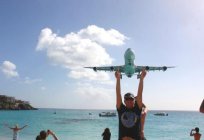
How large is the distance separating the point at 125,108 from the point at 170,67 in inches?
2271

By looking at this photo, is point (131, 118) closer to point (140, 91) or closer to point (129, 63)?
point (140, 91)

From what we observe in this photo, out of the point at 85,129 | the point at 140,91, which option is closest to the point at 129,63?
the point at 85,129

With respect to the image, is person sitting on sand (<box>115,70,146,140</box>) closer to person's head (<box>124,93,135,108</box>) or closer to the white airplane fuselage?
person's head (<box>124,93,135,108</box>)

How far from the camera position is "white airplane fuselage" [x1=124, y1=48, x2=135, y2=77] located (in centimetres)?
5212

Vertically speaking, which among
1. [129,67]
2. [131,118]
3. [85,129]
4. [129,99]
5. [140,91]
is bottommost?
[85,129]

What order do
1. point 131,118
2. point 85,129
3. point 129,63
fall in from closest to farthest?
point 131,118, point 129,63, point 85,129

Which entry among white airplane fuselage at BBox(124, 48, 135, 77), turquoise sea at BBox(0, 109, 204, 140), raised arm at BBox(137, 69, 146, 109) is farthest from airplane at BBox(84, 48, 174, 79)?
raised arm at BBox(137, 69, 146, 109)

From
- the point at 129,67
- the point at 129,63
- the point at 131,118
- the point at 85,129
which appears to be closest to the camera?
the point at 131,118

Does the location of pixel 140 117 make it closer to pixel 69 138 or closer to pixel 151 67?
pixel 69 138

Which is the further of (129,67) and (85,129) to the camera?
(85,129)

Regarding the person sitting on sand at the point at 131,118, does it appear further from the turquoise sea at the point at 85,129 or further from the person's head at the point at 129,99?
the turquoise sea at the point at 85,129

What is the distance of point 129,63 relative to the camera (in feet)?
177

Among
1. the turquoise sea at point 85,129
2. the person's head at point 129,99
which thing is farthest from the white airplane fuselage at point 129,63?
the person's head at point 129,99

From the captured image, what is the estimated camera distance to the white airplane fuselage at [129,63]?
52125mm
